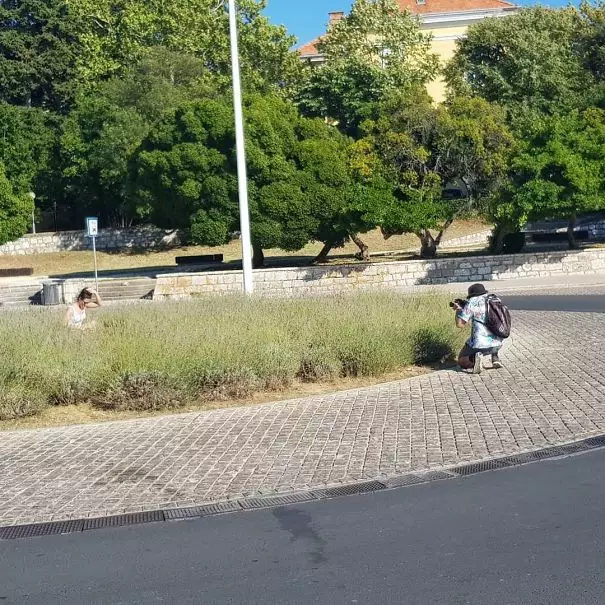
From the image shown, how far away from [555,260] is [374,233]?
18.2 m

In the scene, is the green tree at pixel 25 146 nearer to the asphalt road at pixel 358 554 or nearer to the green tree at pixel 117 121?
the green tree at pixel 117 121

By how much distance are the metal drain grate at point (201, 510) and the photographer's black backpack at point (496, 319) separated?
607 cm

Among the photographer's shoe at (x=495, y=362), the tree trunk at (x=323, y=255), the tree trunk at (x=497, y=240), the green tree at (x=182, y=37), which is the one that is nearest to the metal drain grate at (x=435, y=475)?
the photographer's shoe at (x=495, y=362)

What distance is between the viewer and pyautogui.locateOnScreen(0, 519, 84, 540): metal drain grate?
20.9ft

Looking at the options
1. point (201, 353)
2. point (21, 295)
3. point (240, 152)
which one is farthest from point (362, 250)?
point (201, 353)

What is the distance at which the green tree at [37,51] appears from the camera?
181 ft

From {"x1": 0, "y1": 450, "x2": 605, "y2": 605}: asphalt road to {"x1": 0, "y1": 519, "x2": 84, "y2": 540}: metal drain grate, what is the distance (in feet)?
0.34

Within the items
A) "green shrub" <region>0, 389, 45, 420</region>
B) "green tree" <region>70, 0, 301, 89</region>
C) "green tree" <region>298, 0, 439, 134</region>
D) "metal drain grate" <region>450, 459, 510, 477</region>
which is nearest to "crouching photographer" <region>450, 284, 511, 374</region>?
"metal drain grate" <region>450, 459, 510, 477</region>

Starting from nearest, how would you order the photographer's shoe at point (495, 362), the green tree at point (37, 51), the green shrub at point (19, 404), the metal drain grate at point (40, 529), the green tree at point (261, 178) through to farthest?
the metal drain grate at point (40, 529) < the green shrub at point (19, 404) < the photographer's shoe at point (495, 362) < the green tree at point (261, 178) < the green tree at point (37, 51)

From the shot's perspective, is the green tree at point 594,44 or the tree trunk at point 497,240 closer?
the tree trunk at point 497,240

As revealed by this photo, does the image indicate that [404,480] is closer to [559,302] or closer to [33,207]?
[559,302]

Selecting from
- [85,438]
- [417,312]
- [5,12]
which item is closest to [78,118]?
[5,12]

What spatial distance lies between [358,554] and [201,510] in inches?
60.2

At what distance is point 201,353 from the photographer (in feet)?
36.7
